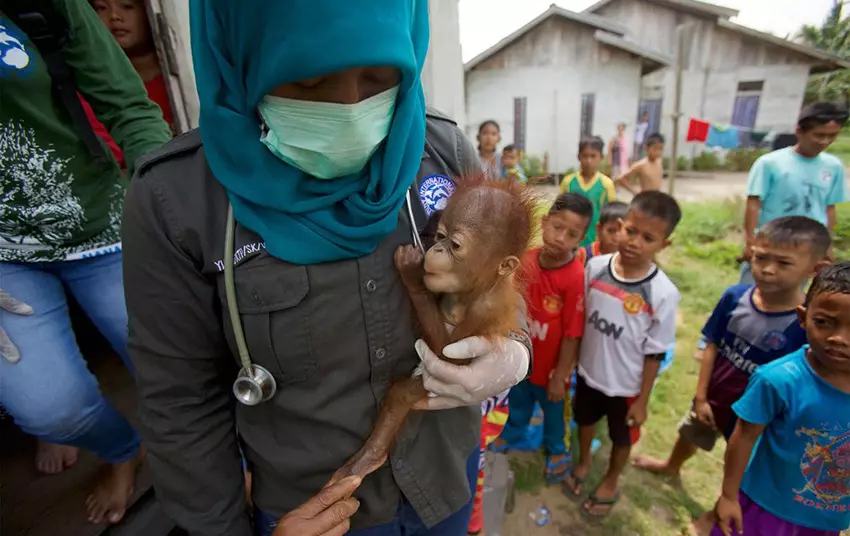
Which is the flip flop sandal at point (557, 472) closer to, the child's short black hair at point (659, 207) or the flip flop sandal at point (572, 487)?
the flip flop sandal at point (572, 487)

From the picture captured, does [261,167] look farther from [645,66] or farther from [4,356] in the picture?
[645,66]

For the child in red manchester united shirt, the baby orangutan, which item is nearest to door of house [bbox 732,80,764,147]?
the child in red manchester united shirt

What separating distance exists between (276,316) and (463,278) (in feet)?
1.70

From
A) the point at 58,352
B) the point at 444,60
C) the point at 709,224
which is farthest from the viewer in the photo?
the point at 709,224

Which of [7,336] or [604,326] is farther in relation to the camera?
[604,326]

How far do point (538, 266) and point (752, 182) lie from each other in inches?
103

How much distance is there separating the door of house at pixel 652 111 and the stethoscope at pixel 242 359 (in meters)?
17.7

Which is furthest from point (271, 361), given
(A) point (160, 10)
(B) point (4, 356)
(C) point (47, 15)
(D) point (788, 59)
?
(D) point (788, 59)

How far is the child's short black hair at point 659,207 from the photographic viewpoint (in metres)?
2.71

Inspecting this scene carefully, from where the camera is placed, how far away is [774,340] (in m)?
2.29

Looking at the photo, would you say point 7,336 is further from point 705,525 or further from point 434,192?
point 705,525

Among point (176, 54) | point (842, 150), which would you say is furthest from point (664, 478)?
point (842, 150)

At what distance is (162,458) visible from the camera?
115cm

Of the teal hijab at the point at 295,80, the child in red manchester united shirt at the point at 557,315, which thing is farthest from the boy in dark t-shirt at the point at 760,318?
the teal hijab at the point at 295,80
